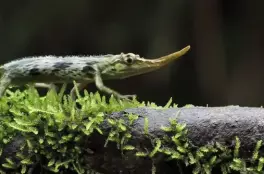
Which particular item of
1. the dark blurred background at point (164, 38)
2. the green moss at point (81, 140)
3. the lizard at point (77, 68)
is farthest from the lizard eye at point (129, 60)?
the dark blurred background at point (164, 38)

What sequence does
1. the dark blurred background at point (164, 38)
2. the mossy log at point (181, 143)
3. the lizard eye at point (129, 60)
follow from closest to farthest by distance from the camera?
the mossy log at point (181, 143), the lizard eye at point (129, 60), the dark blurred background at point (164, 38)

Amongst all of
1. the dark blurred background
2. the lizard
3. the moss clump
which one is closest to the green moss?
the moss clump

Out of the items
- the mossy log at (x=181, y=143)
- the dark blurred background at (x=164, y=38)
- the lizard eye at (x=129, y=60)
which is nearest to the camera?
the mossy log at (x=181, y=143)

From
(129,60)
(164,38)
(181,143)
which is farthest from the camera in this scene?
(164,38)

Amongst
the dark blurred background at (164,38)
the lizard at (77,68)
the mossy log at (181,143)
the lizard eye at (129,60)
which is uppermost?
the dark blurred background at (164,38)

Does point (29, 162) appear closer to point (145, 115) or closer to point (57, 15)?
point (145, 115)

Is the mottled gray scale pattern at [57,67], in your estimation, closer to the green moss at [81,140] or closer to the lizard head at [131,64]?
the lizard head at [131,64]

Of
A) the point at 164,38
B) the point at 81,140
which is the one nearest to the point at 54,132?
the point at 81,140

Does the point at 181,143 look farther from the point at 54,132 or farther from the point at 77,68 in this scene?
the point at 77,68

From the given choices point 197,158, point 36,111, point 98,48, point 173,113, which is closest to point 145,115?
point 173,113
